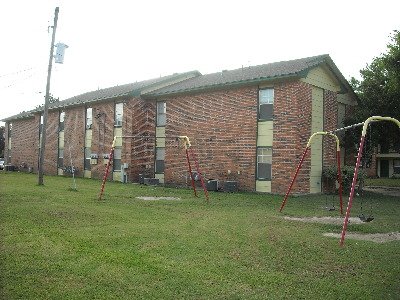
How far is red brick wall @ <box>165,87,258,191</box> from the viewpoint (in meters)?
20.8

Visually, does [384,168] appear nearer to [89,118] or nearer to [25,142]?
[89,118]

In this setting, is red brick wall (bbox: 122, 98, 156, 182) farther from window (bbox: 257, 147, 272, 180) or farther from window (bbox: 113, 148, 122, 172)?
window (bbox: 257, 147, 272, 180)

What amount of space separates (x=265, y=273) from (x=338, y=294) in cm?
120

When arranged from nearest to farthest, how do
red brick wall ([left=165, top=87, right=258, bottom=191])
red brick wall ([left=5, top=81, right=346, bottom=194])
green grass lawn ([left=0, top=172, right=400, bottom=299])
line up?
1. green grass lawn ([left=0, top=172, right=400, bottom=299])
2. red brick wall ([left=5, top=81, right=346, bottom=194])
3. red brick wall ([left=165, top=87, right=258, bottom=191])

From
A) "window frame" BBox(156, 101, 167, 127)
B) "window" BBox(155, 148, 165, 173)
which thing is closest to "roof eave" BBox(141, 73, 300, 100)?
"window frame" BBox(156, 101, 167, 127)

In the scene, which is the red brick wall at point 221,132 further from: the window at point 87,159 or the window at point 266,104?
the window at point 87,159

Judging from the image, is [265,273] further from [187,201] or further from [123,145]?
[123,145]

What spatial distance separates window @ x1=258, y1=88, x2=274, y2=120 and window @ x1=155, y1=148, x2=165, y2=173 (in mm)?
8100

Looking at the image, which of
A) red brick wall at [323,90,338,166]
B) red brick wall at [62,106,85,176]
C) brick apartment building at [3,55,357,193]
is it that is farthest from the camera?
red brick wall at [62,106,85,176]

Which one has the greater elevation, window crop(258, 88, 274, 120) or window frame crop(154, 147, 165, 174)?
window crop(258, 88, 274, 120)

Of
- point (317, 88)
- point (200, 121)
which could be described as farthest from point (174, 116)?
point (317, 88)

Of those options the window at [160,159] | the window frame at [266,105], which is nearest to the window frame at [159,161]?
the window at [160,159]

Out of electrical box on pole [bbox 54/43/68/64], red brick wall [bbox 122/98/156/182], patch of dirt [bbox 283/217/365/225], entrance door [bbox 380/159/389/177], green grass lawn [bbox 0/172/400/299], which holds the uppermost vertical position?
electrical box on pole [bbox 54/43/68/64]

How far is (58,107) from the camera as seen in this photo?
34250mm
